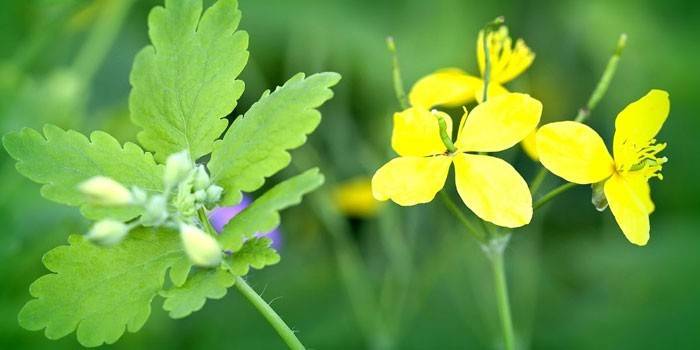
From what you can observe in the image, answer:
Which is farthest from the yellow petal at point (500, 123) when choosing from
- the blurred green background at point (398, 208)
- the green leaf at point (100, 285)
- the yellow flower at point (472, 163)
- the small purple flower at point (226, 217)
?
the small purple flower at point (226, 217)

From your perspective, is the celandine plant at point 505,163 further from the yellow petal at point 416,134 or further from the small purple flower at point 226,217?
the small purple flower at point 226,217

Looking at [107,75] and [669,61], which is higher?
[107,75]

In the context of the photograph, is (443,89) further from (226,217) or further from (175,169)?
(226,217)

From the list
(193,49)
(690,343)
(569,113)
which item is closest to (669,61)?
(569,113)

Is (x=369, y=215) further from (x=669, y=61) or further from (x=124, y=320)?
(x=124, y=320)

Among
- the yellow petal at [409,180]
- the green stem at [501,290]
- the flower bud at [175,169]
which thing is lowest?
the green stem at [501,290]

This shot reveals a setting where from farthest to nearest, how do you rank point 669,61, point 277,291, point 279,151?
1. point 669,61
2. point 277,291
3. point 279,151

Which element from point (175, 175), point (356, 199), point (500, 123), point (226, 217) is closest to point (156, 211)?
point (175, 175)
